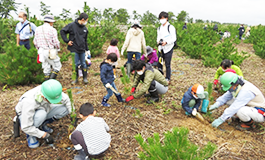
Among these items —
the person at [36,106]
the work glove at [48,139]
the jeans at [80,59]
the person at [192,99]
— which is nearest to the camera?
the person at [36,106]

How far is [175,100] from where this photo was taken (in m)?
3.70

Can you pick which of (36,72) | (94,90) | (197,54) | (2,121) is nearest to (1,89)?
(36,72)

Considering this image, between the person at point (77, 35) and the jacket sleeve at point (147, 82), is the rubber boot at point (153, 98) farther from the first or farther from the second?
the person at point (77, 35)

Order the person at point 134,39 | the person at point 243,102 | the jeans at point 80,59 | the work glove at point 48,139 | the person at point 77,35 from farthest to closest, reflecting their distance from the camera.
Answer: the person at point 134,39, the jeans at point 80,59, the person at point 77,35, the person at point 243,102, the work glove at point 48,139

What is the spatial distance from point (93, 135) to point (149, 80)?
5.13 feet

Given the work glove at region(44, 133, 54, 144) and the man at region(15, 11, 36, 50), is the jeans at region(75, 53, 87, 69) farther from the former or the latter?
the work glove at region(44, 133, 54, 144)

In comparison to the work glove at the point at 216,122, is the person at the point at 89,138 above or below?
above

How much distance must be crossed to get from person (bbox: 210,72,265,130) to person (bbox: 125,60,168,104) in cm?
114

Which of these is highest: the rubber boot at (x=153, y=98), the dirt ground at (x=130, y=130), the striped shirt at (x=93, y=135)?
the striped shirt at (x=93, y=135)

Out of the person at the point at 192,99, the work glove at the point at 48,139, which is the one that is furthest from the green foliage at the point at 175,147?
the person at the point at 192,99

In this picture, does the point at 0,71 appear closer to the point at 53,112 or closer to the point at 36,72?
the point at 36,72

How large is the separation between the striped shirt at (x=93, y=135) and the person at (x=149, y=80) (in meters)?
1.28

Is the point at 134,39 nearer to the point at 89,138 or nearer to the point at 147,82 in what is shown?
the point at 147,82

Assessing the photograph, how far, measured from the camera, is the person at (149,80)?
3.20 m
